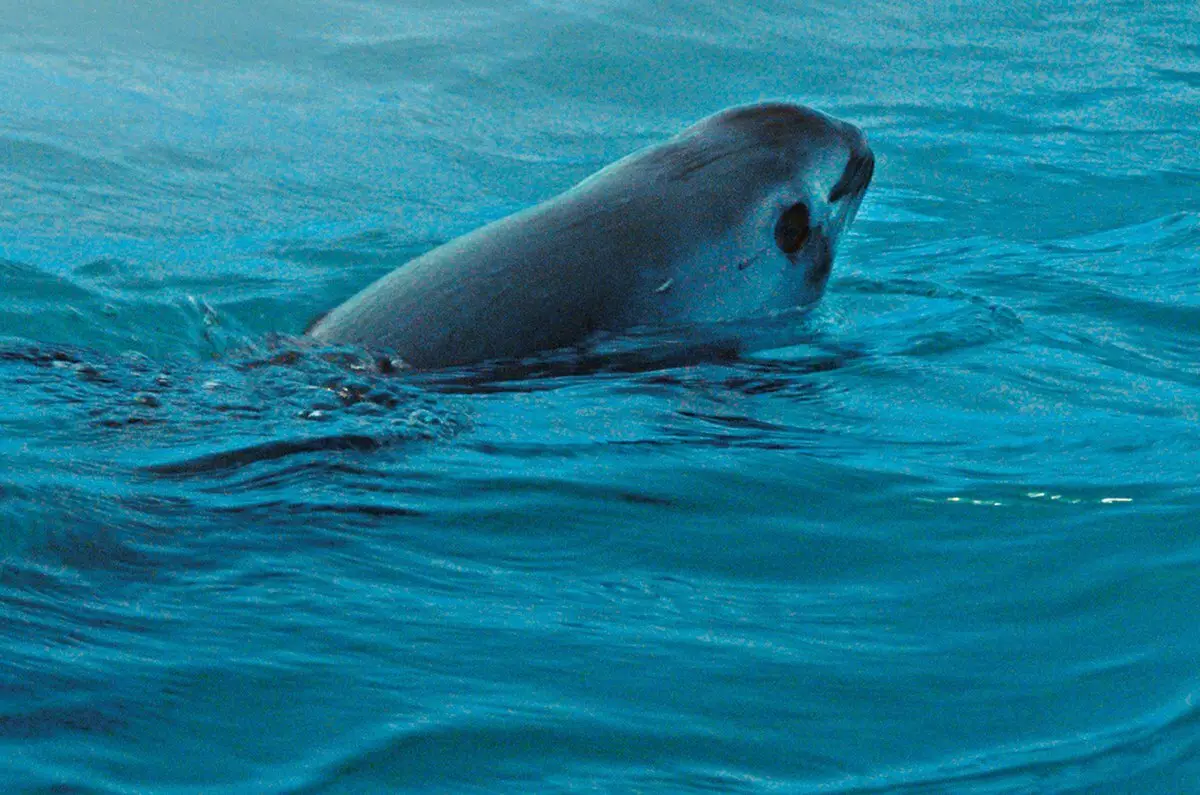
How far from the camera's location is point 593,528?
3.99m

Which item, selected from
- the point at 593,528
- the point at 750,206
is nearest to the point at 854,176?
the point at 750,206

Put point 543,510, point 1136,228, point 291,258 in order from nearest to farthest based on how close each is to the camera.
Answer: point 543,510 < point 291,258 < point 1136,228

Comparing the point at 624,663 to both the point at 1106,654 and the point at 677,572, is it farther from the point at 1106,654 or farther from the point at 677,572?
the point at 1106,654

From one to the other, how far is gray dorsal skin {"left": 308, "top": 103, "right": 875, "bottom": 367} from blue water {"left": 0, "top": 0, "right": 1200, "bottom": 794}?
22 cm

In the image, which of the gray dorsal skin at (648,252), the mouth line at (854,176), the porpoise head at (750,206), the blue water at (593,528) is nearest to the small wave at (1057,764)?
the blue water at (593,528)

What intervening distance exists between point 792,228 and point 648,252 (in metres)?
0.75

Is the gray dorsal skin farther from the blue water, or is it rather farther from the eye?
the blue water

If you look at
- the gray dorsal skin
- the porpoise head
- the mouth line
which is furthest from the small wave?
the mouth line

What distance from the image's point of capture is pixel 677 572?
3.74m

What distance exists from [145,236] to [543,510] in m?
4.81

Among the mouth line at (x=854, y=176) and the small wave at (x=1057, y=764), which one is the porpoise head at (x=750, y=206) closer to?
the mouth line at (x=854, y=176)

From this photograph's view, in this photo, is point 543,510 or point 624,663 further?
point 543,510

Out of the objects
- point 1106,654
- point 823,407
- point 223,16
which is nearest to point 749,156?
point 823,407

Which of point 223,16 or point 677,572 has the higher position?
point 223,16
